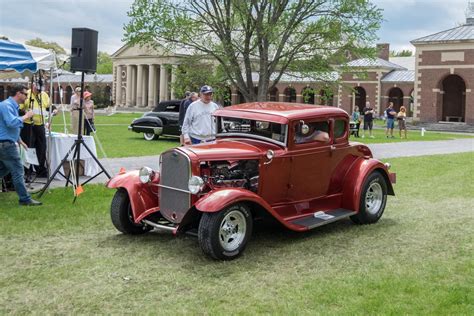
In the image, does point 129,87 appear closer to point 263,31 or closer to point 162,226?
point 263,31

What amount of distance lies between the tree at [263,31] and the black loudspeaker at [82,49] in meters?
15.6

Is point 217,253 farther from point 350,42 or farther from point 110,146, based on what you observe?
→ point 350,42

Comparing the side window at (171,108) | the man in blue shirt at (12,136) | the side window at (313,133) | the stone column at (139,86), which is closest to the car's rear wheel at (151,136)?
the side window at (171,108)

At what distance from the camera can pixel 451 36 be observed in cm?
4544

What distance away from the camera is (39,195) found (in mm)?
8961

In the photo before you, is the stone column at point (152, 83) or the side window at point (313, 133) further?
the stone column at point (152, 83)

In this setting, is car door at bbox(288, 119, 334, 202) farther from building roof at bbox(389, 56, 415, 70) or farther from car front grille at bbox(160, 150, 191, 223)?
building roof at bbox(389, 56, 415, 70)

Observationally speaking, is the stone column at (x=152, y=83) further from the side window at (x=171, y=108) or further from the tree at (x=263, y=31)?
the side window at (x=171, y=108)

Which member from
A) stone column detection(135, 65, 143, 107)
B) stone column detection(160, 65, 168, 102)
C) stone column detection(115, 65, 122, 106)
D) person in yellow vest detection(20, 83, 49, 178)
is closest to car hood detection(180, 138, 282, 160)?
person in yellow vest detection(20, 83, 49, 178)

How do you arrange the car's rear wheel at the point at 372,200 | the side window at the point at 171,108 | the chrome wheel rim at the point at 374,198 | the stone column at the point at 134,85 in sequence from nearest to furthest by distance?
the car's rear wheel at the point at 372,200 → the chrome wheel rim at the point at 374,198 → the side window at the point at 171,108 → the stone column at the point at 134,85

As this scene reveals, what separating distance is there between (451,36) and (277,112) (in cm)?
4367

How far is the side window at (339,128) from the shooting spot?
7368 mm

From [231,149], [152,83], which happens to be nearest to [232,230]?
[231,149]

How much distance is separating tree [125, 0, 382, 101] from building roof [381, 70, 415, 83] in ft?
110
